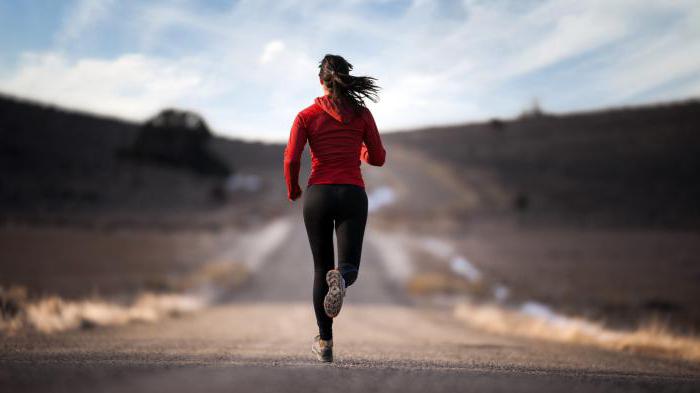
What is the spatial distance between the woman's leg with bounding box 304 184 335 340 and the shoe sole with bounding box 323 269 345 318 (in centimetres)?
21

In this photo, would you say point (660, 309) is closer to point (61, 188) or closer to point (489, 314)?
point (489, 314)

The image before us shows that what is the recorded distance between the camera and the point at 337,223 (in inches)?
164

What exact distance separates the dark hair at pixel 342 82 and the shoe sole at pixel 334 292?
1.17m

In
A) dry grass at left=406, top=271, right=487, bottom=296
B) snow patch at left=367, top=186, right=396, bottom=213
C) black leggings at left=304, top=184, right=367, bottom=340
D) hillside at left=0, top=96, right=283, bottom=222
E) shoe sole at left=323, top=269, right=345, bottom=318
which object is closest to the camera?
shoe sole at left=323, top=269, right=345, bottom=318

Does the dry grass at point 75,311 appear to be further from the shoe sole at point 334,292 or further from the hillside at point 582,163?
the hillside at point 582,163

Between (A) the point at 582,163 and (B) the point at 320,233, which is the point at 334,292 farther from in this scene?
(A) the point at 582,163

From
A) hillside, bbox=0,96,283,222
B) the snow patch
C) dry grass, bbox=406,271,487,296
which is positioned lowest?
dry grass, bbox=406,271,487,296

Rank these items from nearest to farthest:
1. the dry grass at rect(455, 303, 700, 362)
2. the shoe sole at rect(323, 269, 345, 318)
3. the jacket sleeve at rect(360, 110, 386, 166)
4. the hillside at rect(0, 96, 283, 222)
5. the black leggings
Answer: the shoe sole at rect(323, 269, 345, 318) < the black leggings < the jacket sleeve at rect(360, 110, 386, 166) < the dry grass at rect(455, 303, 700, 362) < the hillside at rect(0, 96, 283, 222)

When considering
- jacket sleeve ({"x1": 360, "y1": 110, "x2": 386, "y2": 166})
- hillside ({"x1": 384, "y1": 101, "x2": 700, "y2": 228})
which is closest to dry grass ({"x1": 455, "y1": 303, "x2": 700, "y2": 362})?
jacket sleeve ({"x1": 360, "y1": 110, "x2": 386, "y2": 166})

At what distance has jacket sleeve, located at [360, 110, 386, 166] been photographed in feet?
14.1

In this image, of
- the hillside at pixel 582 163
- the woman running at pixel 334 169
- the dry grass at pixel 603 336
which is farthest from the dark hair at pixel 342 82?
the hillside at pixel 582 163

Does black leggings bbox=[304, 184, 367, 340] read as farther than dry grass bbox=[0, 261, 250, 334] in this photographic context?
No

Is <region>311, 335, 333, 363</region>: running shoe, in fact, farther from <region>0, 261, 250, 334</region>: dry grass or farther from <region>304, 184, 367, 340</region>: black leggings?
<region>0, 261, 250, 334</region>: dry grass

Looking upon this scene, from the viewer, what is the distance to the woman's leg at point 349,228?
13.4ft
